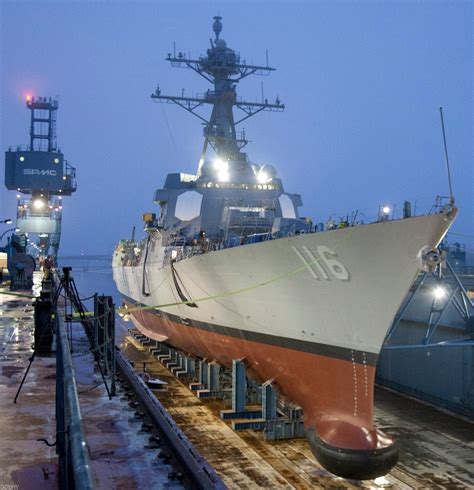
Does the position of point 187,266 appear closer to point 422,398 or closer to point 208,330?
point 208,330

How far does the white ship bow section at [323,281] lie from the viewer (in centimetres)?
637

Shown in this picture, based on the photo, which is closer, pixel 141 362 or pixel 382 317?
pixel 382 317

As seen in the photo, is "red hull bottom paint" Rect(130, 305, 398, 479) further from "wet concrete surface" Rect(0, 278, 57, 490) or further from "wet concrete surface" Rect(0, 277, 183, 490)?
"wet concrete surface" Rect(0, 278, 57, 490)

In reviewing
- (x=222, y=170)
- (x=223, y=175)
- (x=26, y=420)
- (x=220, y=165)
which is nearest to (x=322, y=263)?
(x=26, y=420)

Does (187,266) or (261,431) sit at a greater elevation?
(187,266)

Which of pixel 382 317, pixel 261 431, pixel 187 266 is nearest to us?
pixel 382 317

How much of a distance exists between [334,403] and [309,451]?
179 cm

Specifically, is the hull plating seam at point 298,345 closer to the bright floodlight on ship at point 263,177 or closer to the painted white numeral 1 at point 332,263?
the painted white numeral 1 at point 332,263

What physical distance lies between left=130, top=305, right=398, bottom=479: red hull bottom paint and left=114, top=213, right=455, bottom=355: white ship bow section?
1.02 feet

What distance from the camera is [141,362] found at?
16547 millimetres

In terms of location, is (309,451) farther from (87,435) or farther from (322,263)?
(87,435)

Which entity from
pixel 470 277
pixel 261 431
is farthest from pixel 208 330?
pixel 470 277

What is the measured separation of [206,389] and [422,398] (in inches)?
248

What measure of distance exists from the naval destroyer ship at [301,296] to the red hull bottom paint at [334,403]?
16 millimetres
